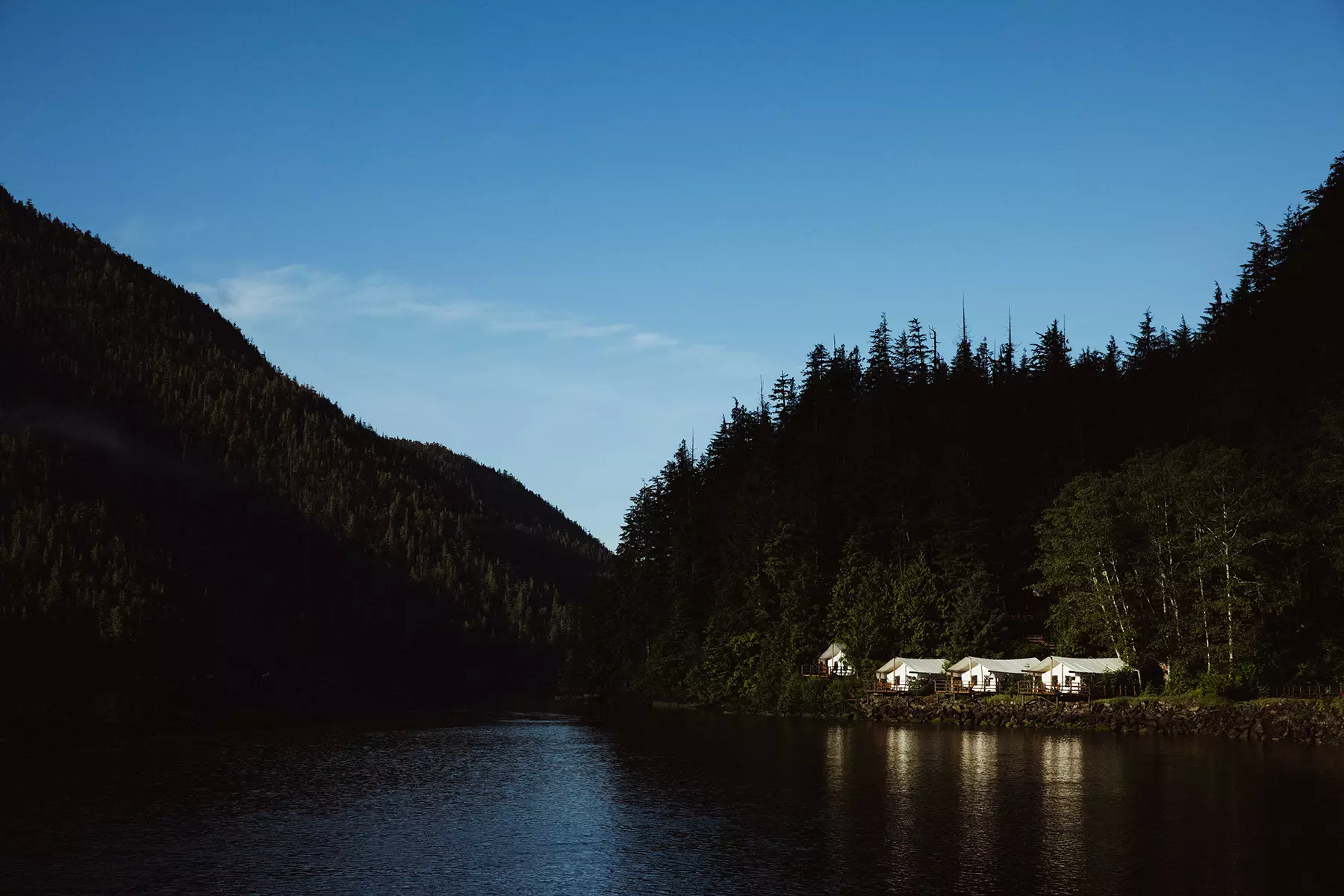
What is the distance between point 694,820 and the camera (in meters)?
48.2

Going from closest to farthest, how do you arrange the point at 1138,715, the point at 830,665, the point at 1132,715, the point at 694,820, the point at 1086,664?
1. the point at 694,820
2. the point at 1138,715
3. the point at 1132,715
4. the point at 1086,664
5. the point at 830,665

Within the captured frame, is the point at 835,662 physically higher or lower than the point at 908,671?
Result: higher

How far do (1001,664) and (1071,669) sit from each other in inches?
294

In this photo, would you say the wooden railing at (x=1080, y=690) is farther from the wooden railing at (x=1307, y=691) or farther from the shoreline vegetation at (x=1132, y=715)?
the wooden railing at (x=1307, y=691)

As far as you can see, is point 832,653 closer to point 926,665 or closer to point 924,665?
point 924,665

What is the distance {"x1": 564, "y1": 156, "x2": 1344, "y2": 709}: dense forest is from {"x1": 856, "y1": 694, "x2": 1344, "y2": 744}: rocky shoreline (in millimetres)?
3313

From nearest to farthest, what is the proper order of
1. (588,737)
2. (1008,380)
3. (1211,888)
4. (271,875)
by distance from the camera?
(1211,888) → (271,875) → (588,737) → (1008,380)

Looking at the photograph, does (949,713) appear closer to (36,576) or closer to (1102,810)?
(1102,810)

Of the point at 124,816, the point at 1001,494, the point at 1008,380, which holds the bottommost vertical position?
the point at 124,816

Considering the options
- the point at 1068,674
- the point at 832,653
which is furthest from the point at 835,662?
the point at 1068,674

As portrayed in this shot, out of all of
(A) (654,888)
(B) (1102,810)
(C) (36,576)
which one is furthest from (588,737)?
(C) (36,576)

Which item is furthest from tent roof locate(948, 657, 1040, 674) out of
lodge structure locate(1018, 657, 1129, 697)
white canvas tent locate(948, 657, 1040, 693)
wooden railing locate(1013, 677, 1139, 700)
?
wooden railing locate(1013, 677, 1139, 700)

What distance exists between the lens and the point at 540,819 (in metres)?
49.4

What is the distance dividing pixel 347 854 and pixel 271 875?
398 centimetres
